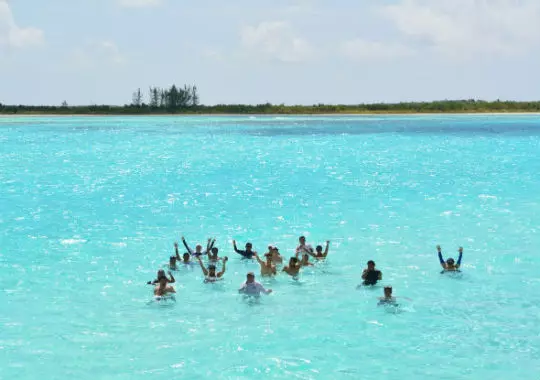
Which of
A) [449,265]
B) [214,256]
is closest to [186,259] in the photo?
[214,256]

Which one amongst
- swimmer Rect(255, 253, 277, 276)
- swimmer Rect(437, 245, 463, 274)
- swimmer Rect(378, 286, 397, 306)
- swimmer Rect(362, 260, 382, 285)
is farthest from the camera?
swimmer Rect(437, 245, 463, 274)

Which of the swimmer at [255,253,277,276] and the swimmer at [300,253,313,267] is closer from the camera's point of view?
the swimmer at [255,253,277,276]

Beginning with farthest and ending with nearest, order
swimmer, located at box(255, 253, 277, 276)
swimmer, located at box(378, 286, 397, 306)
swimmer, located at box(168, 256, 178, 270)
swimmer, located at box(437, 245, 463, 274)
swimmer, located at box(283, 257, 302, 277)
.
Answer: swimmer, located at box(168, 256, 178, 270) < swimmer, located at box(437, 245, 463, 274) < swimmer, located at box(283, 257, 302, 277) < swimmer, located at box(255, 253, 277, 276) < swimmer, located at box(378, 286, 397, 306)

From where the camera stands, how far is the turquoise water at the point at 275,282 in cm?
1573

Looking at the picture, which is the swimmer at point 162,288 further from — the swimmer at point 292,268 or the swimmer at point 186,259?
the swimmer at point 292,268

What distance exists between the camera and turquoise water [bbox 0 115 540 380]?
15.7m

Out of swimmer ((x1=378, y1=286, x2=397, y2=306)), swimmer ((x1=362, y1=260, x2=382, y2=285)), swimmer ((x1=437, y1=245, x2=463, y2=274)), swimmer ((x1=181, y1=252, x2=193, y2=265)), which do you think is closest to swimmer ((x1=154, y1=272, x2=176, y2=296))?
swimmer ((x1=181, y1=252, x2=193, y2=265))

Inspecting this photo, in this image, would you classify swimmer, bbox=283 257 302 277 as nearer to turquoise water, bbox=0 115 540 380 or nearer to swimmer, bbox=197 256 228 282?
turquoise water, bbox=0 115 540 380

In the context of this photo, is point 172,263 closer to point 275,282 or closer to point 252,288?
point 275,282

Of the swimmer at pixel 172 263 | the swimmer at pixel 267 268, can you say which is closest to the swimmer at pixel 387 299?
the swimmer at pixel 267 268

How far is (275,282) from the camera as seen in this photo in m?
21.7

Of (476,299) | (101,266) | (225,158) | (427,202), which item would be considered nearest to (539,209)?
(427,202)

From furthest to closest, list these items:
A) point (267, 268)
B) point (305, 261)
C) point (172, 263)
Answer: point (305, 261) < point (172, 263) < point (267, 268)

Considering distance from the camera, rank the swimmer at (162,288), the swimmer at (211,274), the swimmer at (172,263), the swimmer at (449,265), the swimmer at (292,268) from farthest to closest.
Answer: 1. the swimmer at (172,263)
2. the swimmer at (449,265)
3. the swimmer at (292,268)
4. the swimmer at (211,274)
5. the swimmer at (162,288)
